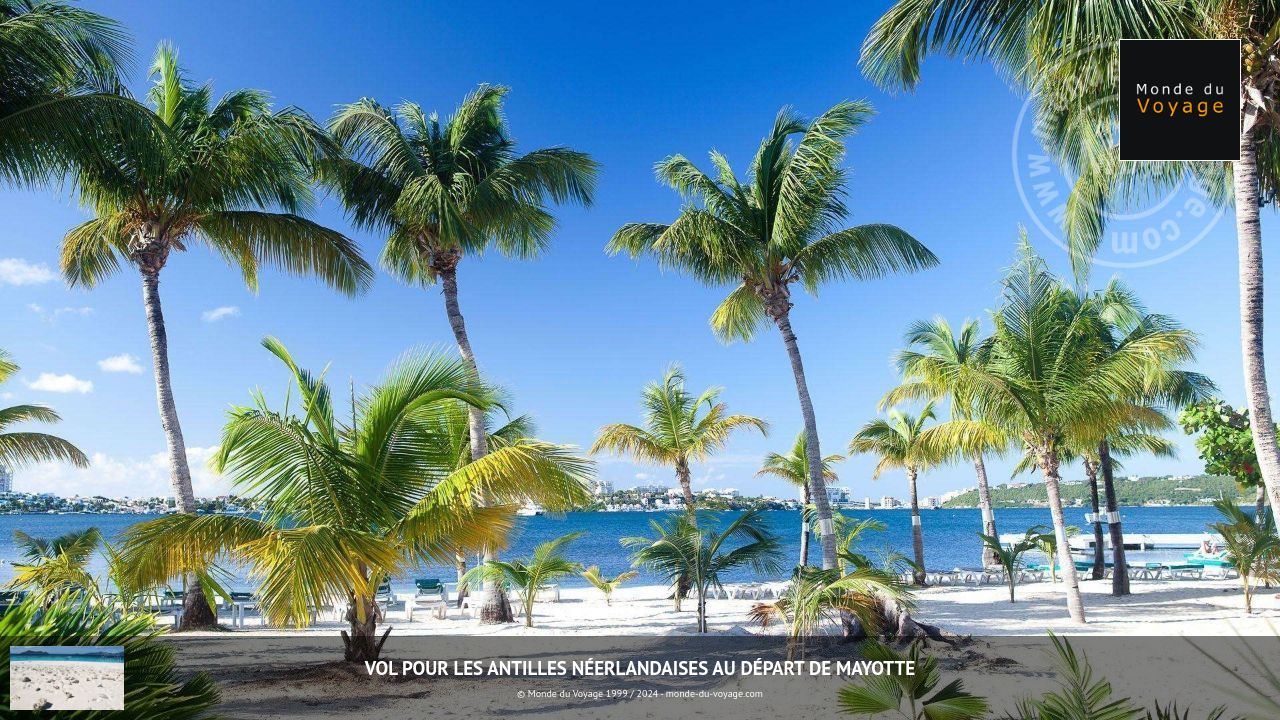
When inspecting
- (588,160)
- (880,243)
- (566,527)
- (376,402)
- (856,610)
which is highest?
(588,160)

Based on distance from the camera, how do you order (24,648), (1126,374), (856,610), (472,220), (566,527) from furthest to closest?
(566,527) → (472,220) → (1126,374) → (856,610) → (24,648)

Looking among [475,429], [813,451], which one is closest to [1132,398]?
[813,451]

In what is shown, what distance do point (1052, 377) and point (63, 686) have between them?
11.6 m

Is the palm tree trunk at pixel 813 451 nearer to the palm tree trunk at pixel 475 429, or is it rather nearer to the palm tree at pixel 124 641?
the palm tree trunk at pixel 475 429

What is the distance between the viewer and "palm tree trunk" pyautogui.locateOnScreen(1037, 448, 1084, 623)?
1073 cm

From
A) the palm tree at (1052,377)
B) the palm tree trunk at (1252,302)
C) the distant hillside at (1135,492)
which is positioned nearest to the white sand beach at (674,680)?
the palm tree trunk at (1252,302)

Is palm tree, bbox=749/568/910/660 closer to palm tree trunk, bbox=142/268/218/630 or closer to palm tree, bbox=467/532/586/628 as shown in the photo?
palm tree, bbox=467/532/586/628

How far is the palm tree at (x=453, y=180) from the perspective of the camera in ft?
41.2

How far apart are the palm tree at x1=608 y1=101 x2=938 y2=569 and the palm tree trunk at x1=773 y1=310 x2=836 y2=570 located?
0.05ft

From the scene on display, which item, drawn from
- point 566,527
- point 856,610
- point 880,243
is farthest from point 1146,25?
point 566,527

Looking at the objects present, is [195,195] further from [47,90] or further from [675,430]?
[675,430]

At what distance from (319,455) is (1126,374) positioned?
1062cm

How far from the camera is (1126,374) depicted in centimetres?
1041

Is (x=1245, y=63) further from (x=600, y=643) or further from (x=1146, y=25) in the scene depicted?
(x=600, y=643)
